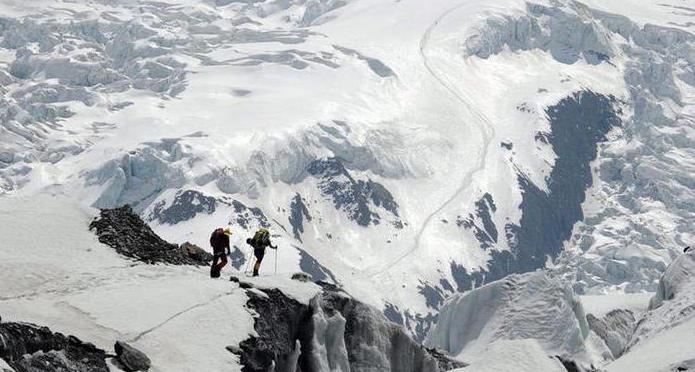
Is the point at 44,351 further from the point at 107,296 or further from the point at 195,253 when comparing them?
the point at 195,253

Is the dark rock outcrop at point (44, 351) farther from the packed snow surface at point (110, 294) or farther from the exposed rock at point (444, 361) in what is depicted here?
the exposed rock at point (444, 361)

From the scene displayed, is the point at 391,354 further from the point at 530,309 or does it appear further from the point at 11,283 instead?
the point at 530,309

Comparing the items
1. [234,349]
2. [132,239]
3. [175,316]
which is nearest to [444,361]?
[132,239]

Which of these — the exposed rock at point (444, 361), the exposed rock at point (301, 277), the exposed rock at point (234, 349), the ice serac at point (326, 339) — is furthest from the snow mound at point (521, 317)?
the exposed rock at point (234, 349)

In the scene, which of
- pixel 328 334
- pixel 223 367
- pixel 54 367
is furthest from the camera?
pixel 328 334

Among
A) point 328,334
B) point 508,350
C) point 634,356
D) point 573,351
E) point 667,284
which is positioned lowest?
point 573,351

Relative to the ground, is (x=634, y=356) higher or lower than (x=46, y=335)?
lower

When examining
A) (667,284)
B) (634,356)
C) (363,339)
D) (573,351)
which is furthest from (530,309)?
(363,339)
